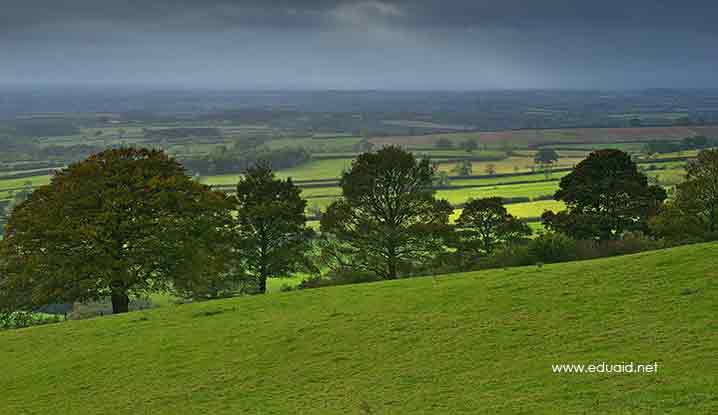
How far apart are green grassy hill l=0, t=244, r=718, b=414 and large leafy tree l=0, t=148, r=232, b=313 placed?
6.59 metres

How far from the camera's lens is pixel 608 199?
45.5 m

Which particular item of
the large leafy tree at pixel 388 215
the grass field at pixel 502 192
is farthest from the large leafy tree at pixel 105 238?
the grass field at pixel 502 192

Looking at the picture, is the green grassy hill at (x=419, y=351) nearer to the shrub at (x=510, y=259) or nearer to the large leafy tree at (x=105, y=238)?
the large leafy tree at (x=105, y=238)

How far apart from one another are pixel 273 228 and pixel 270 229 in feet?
0.69

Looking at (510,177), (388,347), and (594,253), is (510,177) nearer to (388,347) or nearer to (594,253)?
(594,253)

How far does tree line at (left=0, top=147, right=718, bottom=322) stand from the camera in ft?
115

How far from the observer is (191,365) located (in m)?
20.7

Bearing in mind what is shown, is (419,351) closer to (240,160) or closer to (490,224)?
(490,224)

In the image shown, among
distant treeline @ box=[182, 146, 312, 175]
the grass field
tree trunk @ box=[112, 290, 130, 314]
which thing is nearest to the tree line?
tree trunk @ box=[112, 290, 130, 314]

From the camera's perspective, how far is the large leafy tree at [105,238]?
3472cm

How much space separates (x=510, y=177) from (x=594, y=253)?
97328mm

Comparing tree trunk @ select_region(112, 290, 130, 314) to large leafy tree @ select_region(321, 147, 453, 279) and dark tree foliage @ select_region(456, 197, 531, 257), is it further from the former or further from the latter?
dark tree foliage @ select_region(456, 197, 531, 257)

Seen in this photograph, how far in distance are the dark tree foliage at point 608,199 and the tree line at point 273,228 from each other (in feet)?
0.26

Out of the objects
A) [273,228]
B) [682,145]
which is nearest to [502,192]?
[273,228]
